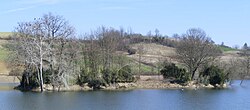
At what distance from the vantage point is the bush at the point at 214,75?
7459 centimetres

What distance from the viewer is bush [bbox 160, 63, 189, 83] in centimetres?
7456

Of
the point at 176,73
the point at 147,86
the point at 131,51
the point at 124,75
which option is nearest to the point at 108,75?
the point at 124,75

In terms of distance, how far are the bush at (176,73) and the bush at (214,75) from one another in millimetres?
3232

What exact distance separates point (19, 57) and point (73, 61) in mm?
7547

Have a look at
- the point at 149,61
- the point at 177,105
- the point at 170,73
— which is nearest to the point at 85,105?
the point at 177,105

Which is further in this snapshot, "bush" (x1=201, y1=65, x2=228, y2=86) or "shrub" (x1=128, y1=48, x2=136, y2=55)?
"shrub" (x1=128, y1=48, x2=136, y2=55)

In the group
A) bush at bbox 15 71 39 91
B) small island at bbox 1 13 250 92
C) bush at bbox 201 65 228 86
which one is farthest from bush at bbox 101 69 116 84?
bush at bbox 201 65 228 86

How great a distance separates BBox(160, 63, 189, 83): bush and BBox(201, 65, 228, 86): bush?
323cm

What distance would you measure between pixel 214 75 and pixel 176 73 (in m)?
6.15

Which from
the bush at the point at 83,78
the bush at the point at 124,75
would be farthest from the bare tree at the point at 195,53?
the bush at the point at 83,78

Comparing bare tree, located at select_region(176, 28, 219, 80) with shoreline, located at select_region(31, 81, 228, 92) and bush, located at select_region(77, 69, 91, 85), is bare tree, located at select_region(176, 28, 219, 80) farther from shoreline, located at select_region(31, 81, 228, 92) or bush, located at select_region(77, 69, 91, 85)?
bush, located at select_region(77, 69, 91, 85)

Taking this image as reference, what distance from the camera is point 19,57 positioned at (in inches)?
2458

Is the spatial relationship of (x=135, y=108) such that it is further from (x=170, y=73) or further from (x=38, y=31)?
(x=170, y=73)

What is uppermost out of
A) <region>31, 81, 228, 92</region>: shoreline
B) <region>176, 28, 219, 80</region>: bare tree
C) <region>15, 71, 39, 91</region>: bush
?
<region>176, 28, 219, 80</region>: bare tree
